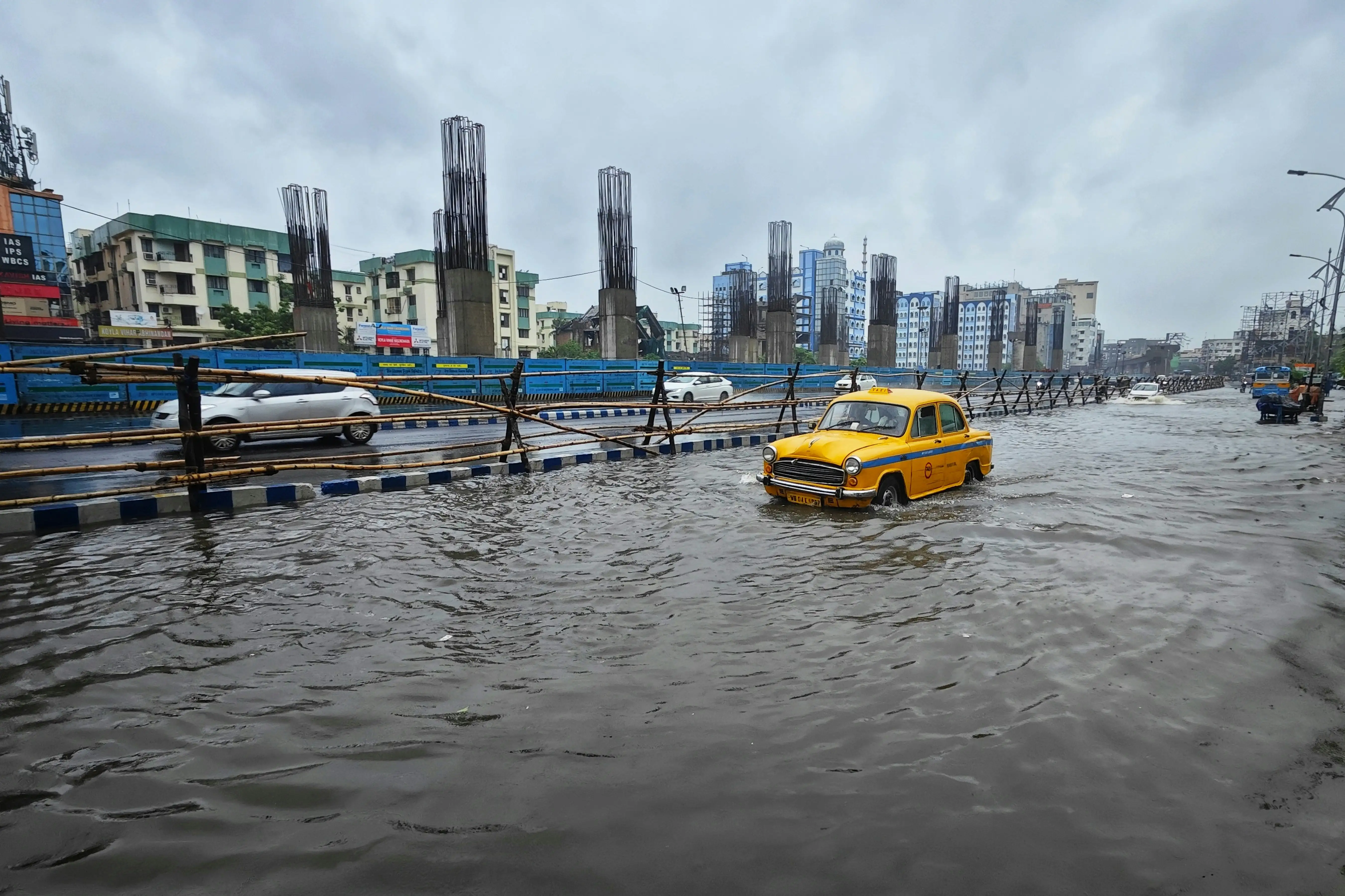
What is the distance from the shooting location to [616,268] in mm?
31766

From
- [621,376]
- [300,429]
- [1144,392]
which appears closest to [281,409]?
[300,429]

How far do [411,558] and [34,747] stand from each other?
295 cm

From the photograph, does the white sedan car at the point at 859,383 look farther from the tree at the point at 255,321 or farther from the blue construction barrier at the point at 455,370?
the tree at the point at 255,321

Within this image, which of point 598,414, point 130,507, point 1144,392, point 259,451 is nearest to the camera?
point 130,507

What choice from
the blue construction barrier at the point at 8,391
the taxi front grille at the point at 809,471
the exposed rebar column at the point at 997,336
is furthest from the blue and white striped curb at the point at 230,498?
the exposed rebar column at the point at 997,336

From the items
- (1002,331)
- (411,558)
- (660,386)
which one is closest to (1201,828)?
(411,558)

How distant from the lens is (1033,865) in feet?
7.98

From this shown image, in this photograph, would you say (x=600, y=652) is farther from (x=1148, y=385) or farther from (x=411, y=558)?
(x=1148, y=385)

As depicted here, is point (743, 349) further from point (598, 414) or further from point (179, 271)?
point (179, 271)

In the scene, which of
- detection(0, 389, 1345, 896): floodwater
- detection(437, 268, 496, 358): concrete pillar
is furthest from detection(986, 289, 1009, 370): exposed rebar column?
detection(0, 389, 1345, 896): floodwater

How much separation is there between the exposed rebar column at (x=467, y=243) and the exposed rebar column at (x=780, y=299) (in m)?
20.9

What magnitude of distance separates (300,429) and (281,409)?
156 cm

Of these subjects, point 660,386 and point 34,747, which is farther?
point 660,386

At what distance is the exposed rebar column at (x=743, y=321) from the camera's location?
45.2 meters
